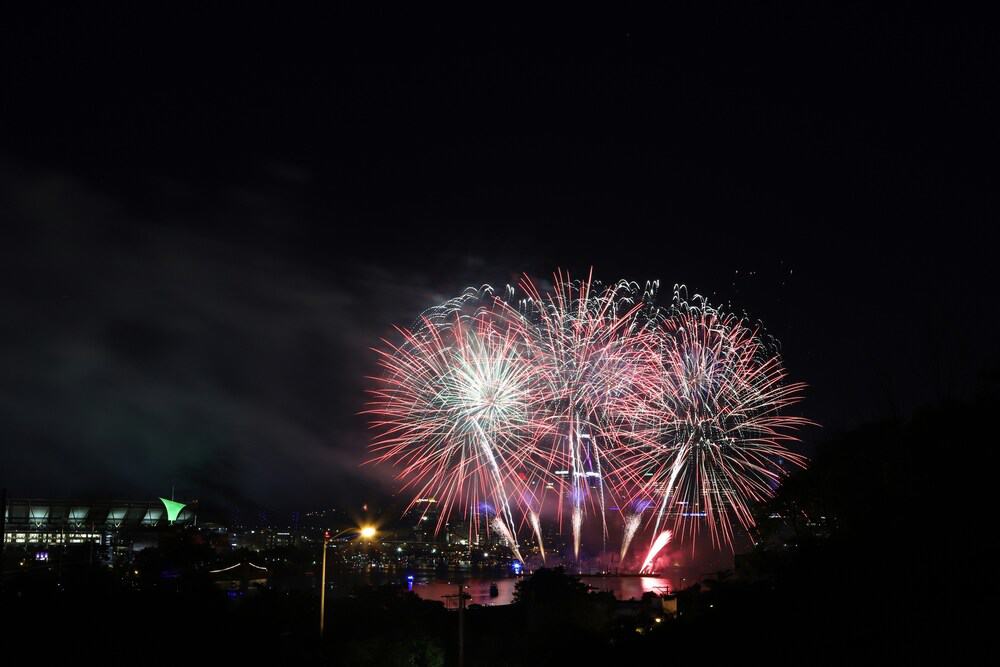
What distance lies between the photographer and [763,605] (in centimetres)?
1658

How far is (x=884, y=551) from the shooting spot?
629 inches

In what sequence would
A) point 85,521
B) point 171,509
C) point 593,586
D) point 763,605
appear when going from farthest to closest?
point 171,509, point 85,521, point 593,586, point 763,605

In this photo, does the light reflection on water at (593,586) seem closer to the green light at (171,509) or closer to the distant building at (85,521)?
the distant building at (85,521)

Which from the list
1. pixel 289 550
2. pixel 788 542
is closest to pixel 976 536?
pixel 788 542

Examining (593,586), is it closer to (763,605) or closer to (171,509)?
(763,605)

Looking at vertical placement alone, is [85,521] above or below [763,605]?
above

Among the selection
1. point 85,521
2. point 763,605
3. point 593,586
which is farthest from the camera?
point 85,521

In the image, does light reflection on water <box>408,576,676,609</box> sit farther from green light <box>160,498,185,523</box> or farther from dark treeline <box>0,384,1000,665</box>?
green light <box>160,498,185,523</box>

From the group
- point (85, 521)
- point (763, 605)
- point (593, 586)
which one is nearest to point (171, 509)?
point (85, 521)

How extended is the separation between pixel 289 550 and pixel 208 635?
80.5 m

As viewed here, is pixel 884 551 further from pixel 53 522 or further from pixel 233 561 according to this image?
pixel 53 522

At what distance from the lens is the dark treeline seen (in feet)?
44.5

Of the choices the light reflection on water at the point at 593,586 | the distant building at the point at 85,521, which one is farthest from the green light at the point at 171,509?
the light reflection on water at the point at 593,586

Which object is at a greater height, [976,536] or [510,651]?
[976,536]
